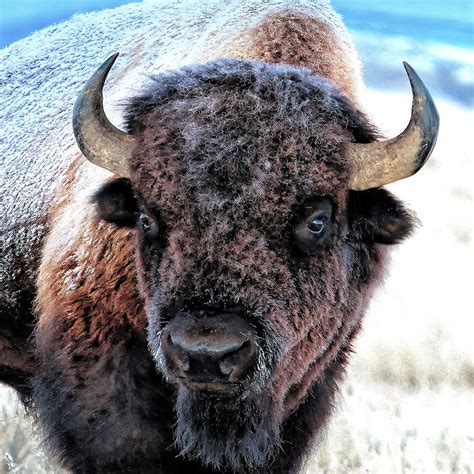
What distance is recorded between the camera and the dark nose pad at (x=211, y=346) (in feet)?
10.1

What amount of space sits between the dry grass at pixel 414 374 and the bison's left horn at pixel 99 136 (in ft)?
5.20

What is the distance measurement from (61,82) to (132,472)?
342 cm

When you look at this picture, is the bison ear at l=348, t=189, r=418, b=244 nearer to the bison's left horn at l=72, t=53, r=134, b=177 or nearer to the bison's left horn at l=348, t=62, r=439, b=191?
the bison's left horn at l=348, t=62, r=439, b=191

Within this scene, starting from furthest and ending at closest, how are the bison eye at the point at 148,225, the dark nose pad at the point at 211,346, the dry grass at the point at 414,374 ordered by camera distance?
the dry grass at the point at 414,374 → the bison eye at the point at 148,225 → the dark nose pad at the point at 211,346

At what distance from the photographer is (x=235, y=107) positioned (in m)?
3.49

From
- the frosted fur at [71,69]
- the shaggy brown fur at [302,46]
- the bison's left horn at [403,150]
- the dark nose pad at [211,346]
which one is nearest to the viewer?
the dark nose pad at [211,346]

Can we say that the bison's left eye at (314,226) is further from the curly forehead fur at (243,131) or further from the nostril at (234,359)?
the nostril at (234,359)

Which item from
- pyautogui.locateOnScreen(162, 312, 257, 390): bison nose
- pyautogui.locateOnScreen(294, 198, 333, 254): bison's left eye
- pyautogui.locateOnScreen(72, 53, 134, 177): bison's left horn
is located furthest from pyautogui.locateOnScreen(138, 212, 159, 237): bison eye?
pyautogui.locateOnScreen(294, 198, 333, 254): bison's left eye

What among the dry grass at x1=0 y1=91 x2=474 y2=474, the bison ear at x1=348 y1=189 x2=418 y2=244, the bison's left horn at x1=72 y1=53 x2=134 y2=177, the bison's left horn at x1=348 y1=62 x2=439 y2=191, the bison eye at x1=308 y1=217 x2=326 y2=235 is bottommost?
the dry grass at x1=0 y1=91 x2=474 y2=474

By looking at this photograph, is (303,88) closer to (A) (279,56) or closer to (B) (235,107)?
(B) (235,107)

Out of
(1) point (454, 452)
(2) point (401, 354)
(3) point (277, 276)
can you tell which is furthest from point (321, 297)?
(2) point (401, 354)

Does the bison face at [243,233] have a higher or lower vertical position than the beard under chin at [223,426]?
higher

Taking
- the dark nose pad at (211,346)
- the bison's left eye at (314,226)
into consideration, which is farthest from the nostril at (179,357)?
the bison's left eye at (314,226)

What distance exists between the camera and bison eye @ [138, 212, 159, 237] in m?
3.60
